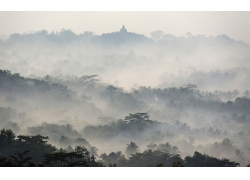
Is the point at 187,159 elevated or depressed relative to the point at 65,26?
depressed

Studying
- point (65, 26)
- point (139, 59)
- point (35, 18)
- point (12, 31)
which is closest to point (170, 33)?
point (139, 59)

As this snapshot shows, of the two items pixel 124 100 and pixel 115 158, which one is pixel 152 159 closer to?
pixel 115 158

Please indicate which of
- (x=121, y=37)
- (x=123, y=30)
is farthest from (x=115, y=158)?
(x=123, y=30)

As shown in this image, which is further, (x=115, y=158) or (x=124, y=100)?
(x=124, y=100)

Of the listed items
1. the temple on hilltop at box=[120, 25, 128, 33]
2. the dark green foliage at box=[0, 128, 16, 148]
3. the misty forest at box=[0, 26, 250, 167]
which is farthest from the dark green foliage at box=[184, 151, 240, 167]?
the dark green foliage at box=[0, 128, 16, 148]

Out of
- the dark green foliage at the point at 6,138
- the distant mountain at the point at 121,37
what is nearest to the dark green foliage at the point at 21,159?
the dark green foliage at the point at 6,138
